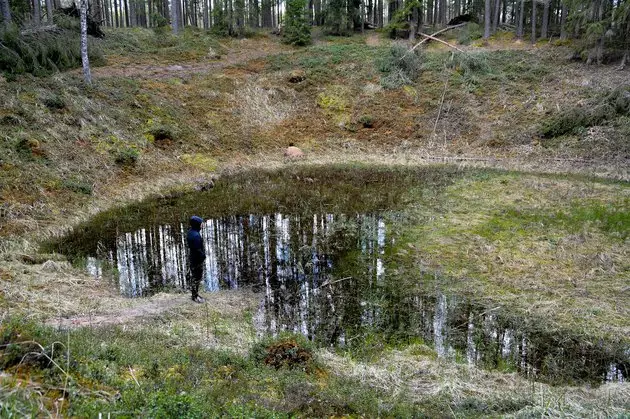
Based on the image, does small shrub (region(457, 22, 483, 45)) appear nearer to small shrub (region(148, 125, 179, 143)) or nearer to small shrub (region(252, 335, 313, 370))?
small shrub (region(148, 125, 179, 143))

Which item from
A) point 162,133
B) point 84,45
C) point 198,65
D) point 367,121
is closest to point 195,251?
point 162,133

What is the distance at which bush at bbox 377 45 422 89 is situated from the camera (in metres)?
29.4

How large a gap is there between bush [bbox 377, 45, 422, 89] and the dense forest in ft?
19.5

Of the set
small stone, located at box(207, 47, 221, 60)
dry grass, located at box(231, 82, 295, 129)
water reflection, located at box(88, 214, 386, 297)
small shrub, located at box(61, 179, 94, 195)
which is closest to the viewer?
water reflection, located at box(88, 214, 386, 297)

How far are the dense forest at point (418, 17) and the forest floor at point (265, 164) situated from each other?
164cm

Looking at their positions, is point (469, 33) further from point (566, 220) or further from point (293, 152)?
point (566, 220)

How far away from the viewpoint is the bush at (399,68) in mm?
29438

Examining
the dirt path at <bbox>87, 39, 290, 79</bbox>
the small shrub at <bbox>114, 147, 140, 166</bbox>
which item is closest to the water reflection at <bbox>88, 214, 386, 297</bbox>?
the small shrub at <bbox>114, 147, 140, 166</bbox>

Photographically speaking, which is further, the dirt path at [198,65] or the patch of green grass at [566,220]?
the dirt path at [198,65]

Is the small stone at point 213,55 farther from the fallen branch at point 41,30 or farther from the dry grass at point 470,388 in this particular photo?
the dry grass at point 470,388

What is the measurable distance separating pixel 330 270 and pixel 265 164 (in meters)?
12.9

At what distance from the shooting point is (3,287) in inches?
340

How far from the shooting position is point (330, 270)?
11109 mm

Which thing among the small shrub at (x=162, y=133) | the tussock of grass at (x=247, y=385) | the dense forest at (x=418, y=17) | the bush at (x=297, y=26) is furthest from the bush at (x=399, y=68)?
the tussock of grass at (x=247, y=385)
